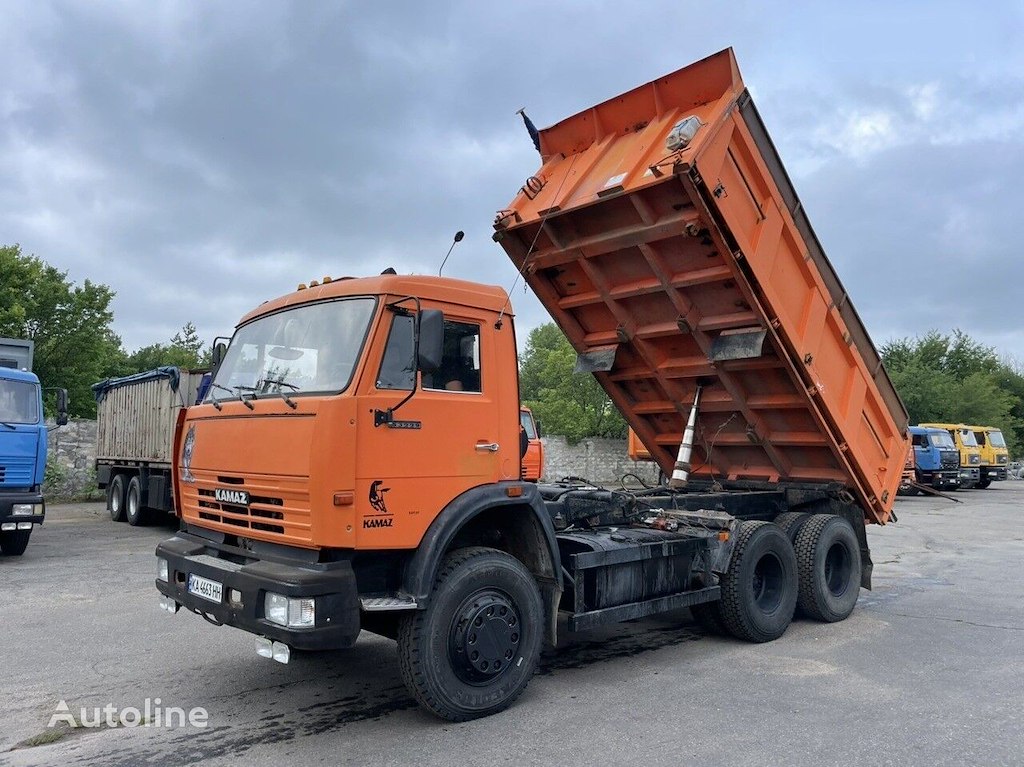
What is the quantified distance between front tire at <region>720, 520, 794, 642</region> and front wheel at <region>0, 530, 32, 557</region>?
30.9 ft

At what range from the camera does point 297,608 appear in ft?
13.8

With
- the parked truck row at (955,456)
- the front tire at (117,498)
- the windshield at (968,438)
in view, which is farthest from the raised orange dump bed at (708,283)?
the windshield at (968,438)

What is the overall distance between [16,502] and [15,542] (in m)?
1.00

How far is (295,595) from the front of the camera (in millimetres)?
4148

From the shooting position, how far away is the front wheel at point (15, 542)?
1092 centimetres

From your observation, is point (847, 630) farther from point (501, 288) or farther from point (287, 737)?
point (287, 737)

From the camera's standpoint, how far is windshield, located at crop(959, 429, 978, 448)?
2927 centimetres

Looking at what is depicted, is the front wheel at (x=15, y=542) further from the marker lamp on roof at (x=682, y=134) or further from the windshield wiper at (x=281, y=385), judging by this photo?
the marker lamp on roof at (x=682, y=134)

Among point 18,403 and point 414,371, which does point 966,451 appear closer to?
point 18,403

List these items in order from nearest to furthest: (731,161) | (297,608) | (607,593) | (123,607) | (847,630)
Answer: (297,608) < (607,593) < (731,161) < (847,630) < (123,607)

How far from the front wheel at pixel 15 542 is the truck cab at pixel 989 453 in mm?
30348

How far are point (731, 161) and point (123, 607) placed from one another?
6.85 m

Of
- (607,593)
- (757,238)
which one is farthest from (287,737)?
(757,238)

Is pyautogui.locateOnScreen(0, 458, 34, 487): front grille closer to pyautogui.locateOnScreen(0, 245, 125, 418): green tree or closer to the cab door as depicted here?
the cab door
